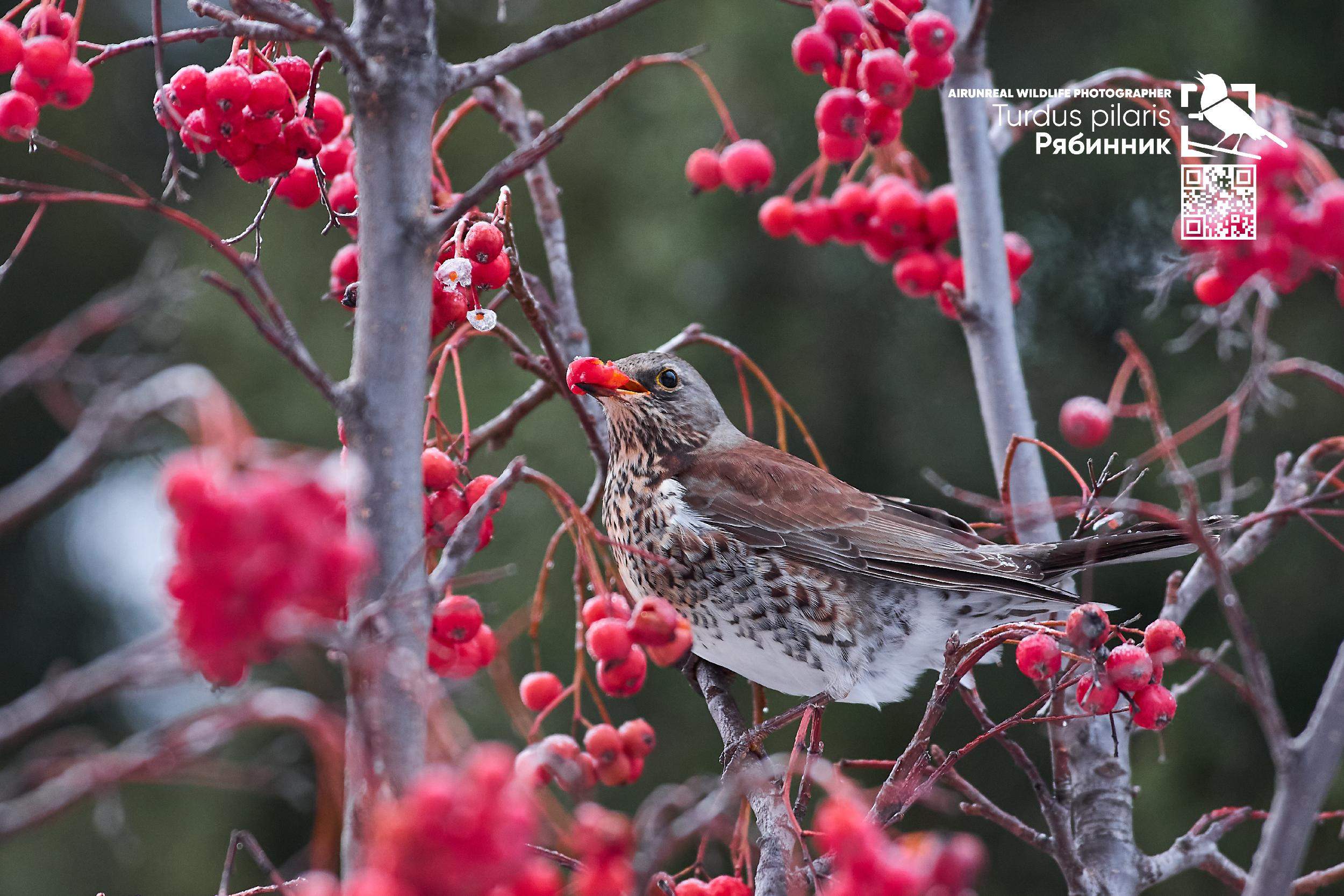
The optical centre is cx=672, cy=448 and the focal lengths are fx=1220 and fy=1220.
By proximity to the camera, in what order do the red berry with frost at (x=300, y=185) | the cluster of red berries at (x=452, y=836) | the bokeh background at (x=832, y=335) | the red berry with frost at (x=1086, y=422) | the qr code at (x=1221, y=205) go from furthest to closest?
the bokeh background at (x=832, y=335) → the red berry with frost at (x=1086, y=422) → the red berry with frost at (x=300, y=185) → the qr code at (x=1221, y=205) → the cluster of red berries at (x=452, y=836)

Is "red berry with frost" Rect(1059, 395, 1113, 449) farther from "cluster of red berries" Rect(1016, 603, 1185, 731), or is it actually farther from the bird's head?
the bird's head

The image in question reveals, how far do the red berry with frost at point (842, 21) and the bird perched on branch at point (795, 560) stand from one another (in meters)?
0.54

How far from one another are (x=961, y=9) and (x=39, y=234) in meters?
4.42

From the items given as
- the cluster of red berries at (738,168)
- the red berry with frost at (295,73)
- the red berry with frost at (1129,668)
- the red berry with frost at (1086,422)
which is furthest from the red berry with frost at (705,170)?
the red berry with frost at (1129,668)

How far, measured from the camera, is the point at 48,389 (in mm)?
650

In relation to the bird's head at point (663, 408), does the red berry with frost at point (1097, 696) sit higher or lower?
lower

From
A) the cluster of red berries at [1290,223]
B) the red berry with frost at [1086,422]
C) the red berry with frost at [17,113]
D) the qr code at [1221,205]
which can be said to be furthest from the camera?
the red berry with frost at [1086,422]

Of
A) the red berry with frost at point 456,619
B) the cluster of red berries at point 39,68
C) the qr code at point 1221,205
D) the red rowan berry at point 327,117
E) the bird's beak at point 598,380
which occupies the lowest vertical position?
the red berry with frost at point 456,619

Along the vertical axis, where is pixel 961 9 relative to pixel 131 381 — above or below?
above

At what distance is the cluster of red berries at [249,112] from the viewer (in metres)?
1.06

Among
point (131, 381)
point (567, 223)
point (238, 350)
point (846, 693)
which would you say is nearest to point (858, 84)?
point (846, 693)

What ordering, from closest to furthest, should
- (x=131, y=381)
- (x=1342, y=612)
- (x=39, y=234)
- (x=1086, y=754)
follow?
(x=131, y=381)
(x=1086, y=754)
(x=1342, y=612)
(x=39, y=234)

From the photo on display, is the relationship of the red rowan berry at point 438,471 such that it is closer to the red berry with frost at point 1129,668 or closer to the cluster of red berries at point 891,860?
the cluster of red berries at point 891,860

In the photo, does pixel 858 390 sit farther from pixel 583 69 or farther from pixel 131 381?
pixel 131 381
